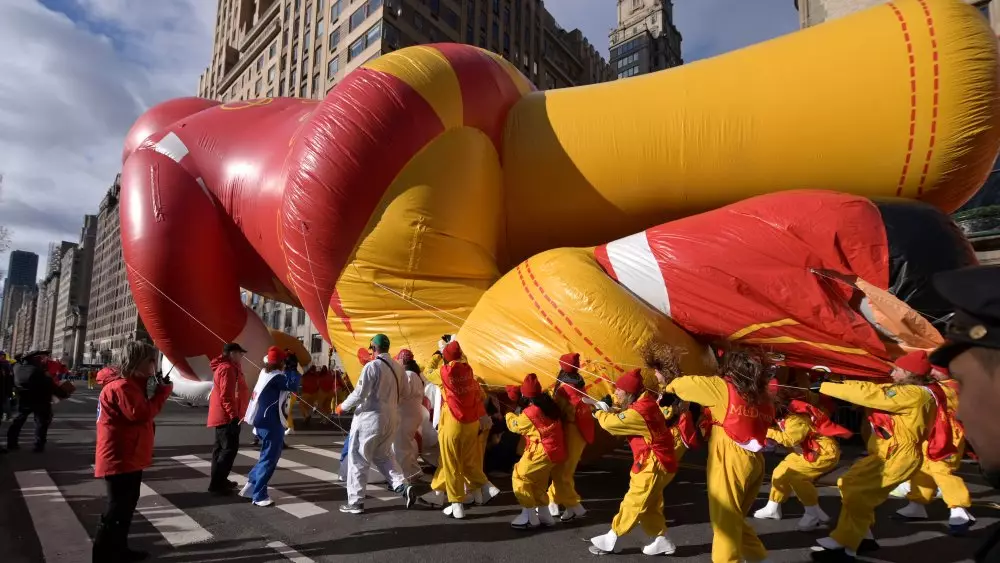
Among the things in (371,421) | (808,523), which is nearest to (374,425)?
(371,421)

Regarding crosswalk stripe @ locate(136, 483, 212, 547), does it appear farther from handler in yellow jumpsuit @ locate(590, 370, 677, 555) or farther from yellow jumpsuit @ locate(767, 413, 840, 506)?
yellow jumpsuit @ locate(767, 413, 840, 506)

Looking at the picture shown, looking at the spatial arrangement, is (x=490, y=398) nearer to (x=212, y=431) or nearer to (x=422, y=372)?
(x=422, y=372)

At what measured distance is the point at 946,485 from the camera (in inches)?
201

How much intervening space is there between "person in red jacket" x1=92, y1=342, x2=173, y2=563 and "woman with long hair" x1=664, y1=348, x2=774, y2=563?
12.5 ft

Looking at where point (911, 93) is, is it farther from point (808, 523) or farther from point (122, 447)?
point (122, 447)

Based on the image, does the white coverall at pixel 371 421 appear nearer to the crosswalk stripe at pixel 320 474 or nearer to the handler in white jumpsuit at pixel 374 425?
the handler in white jumpsuit at pixel 374 425

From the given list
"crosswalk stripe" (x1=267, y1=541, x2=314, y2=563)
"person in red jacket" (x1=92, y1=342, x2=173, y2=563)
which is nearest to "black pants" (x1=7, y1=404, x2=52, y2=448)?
"person in red jacket" (x1=92, y1=342, x2=173, y2=563)

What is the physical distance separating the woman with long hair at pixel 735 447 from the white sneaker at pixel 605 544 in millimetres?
731

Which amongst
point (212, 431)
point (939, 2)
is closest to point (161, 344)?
point (212, 431)

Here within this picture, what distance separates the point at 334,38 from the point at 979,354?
4197cm

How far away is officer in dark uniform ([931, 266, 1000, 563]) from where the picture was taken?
95 centimetres

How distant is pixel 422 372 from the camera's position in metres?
6.44

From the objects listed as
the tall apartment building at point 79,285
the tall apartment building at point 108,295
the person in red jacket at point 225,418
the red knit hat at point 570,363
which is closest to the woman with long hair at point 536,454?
the red knit hat at point 570,363

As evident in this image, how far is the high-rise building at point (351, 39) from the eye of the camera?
35.0 meters
